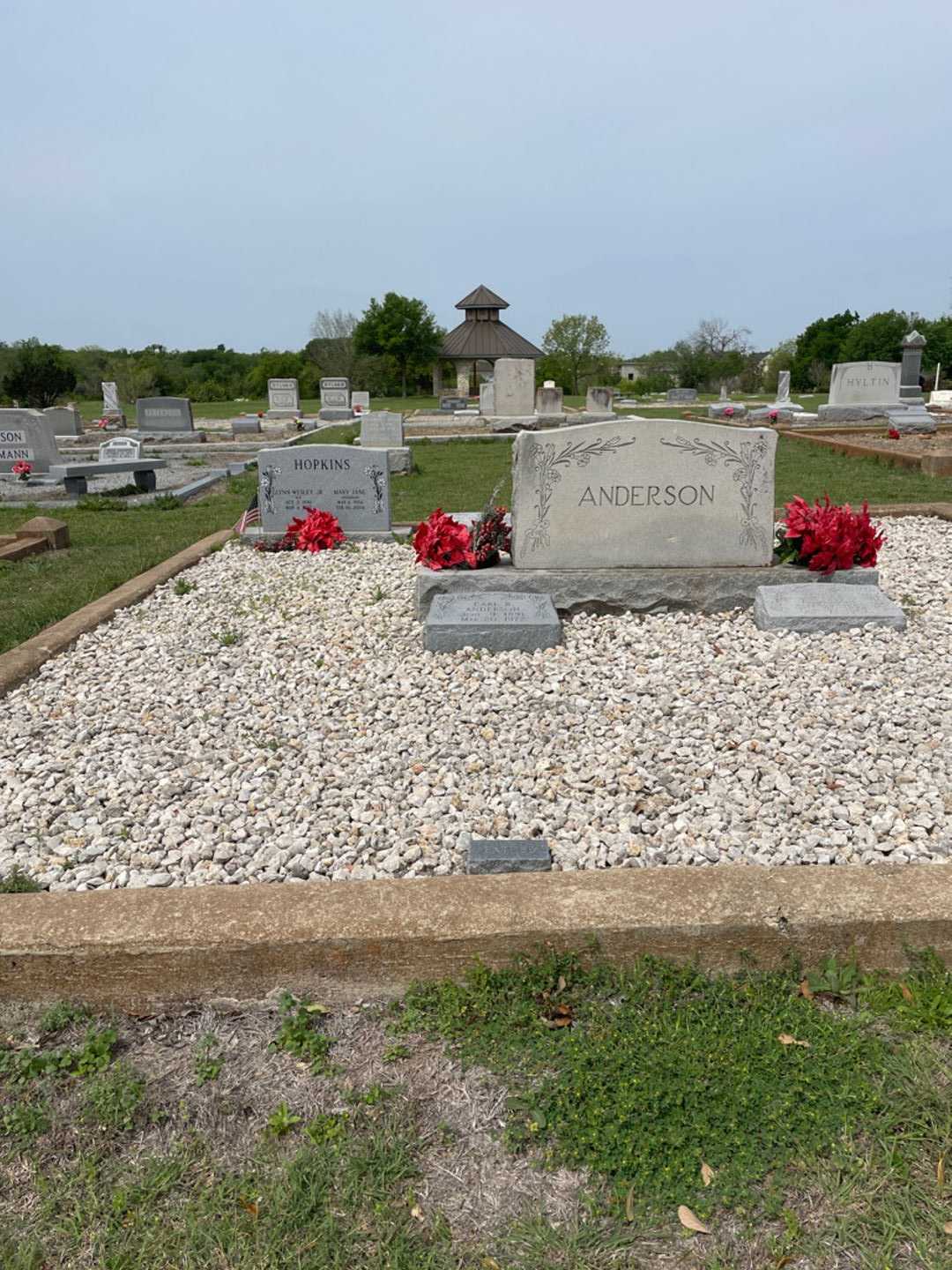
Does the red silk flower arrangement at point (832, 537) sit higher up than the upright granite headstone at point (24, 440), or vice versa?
the upright granite headstone at point (24, 440)

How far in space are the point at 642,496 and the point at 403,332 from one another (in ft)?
178

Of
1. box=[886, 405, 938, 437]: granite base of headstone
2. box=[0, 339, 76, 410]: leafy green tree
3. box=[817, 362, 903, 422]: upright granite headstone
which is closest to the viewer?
box=[886, 405, 938, 437]: granite base of headstone

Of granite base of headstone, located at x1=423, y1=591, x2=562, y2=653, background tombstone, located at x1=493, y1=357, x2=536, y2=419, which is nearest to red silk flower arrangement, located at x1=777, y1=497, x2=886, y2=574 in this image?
granite base of headstone, located at x1=423, y1=591, x2=562, y2=653

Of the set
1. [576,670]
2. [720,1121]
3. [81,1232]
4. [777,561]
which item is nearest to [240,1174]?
[81,1232]

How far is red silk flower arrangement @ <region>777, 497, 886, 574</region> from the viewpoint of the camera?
571cm

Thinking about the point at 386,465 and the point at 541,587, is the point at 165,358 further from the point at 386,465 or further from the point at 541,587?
the point at 541,587

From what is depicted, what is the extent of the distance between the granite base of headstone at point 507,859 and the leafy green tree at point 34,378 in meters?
48.4

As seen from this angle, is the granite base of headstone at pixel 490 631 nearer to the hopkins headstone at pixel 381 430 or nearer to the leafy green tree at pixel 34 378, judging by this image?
the hopkins headstone at pixel 381 430

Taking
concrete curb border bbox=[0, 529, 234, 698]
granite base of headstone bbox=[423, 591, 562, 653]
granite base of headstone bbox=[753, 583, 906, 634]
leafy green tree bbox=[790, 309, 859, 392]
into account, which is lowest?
concrete curb border bbox=[0, 529, 234, 698]

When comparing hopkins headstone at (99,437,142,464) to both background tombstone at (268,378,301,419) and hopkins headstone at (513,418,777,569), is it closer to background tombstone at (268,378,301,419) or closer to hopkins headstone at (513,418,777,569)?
hopkins headstone at (513,418,777,569)

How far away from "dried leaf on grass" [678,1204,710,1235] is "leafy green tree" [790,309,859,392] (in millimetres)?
55991

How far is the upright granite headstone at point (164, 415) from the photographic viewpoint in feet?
92.3

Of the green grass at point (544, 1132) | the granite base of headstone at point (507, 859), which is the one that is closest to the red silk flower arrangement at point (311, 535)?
the granite base of headstone at point (507, 859)

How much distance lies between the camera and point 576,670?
4.90 metres
